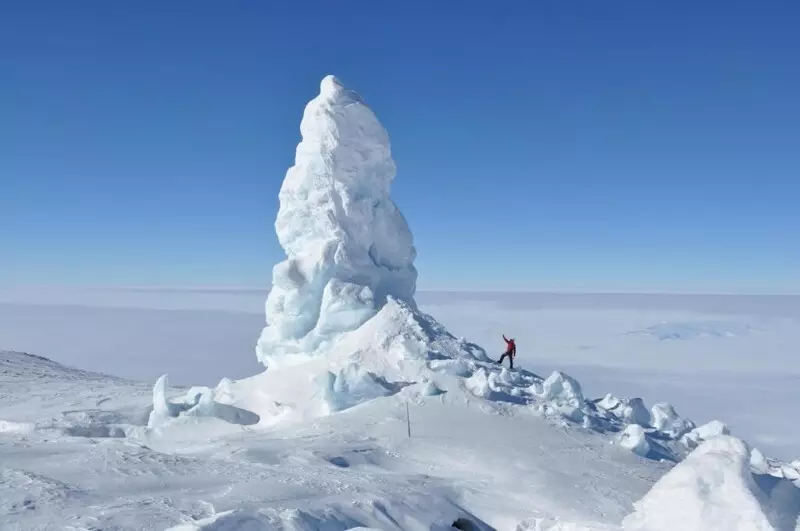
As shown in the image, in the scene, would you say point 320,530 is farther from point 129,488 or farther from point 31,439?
point 31,439

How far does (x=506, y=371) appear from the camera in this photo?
23.6 metres

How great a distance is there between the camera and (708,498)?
43.8 ft

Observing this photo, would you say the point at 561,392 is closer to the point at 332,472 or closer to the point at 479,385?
the point at 479,385

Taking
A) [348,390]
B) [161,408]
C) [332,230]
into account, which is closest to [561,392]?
[348,390]

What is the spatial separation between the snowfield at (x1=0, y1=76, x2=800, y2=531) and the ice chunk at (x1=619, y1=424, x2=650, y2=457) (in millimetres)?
63

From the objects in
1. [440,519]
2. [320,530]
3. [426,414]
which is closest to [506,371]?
[426,414]

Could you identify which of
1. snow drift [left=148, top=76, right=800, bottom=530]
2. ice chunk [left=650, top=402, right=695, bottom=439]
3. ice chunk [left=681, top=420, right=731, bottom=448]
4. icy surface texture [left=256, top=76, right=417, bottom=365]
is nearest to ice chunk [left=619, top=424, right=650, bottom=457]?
snow drift [left=148, top=76, right=800, bottom=530]

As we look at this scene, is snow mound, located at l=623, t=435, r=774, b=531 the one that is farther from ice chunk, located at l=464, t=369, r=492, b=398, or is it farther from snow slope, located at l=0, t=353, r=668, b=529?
ice chunk, located at l=464, t=369, r=492, b=398

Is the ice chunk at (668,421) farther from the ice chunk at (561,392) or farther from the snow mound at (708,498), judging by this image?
the snow mound at (708,498)

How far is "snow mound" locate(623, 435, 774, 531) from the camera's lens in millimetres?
12867

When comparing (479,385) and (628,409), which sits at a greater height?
(479,385)

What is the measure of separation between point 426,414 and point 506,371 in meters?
4.27

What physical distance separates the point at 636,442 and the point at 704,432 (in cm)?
641

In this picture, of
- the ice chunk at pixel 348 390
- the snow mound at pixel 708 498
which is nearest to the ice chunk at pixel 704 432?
the snow mound at pixel 708 498
